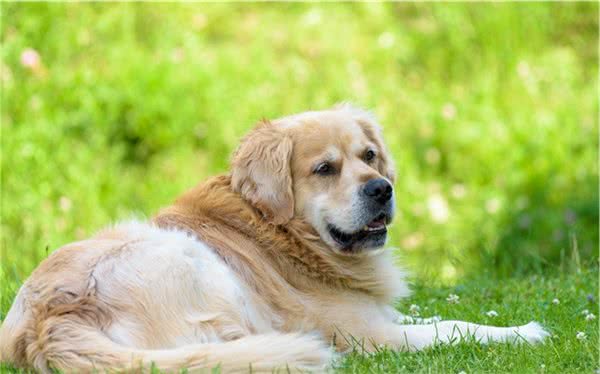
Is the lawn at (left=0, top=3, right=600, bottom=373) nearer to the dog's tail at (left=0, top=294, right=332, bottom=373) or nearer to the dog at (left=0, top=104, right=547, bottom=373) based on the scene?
the dog at (left=0, top=104, right=547, bottom=373)

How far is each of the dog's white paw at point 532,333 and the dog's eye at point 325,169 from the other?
1.24m

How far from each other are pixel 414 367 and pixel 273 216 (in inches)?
48.9

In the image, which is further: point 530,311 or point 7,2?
point 7,2

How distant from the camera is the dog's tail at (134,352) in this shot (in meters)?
3.84

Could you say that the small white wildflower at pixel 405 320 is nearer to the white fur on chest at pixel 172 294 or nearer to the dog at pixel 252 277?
the dog at pixel 252 277

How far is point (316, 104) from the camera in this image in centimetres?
1048

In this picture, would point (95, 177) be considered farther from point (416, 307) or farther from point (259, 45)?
point (416, 307)

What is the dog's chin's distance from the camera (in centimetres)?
505

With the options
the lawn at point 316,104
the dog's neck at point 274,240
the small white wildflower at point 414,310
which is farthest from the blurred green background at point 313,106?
the dog's neck at point 274,240

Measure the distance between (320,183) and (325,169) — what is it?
78mm

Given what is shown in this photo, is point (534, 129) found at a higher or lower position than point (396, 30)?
lower

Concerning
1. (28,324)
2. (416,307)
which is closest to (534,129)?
(416,307)

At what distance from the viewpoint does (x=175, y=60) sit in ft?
35.0

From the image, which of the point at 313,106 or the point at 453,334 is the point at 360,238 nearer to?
the point at 453,334
